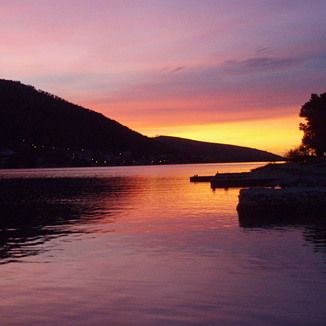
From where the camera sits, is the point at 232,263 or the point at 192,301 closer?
the point at 192,301

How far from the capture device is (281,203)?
3025 centimetres

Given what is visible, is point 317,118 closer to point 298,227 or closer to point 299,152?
point 299,152

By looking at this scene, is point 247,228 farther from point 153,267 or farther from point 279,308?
point 279,308

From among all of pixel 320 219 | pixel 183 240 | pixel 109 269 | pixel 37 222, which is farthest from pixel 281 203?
pixel 109 269

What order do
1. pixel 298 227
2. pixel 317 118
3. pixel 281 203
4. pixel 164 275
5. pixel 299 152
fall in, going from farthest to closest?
pixel 299 152 < pixel 317 118 < pixel 281 203 < pixel 298 227 < pixel 164 275

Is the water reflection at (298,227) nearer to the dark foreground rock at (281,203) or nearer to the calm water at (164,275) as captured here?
the calm water at (164,275)

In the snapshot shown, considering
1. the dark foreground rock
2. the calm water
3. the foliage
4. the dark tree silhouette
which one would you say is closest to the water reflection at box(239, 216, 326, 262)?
the calm water

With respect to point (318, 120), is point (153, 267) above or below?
below

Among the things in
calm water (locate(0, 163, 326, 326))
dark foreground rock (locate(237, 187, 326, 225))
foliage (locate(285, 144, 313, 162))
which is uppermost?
foliage (locate(285, 144, 313, 162))

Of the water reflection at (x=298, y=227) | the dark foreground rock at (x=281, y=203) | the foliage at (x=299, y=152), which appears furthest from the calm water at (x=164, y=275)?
the foliage at (x=299, y=152)

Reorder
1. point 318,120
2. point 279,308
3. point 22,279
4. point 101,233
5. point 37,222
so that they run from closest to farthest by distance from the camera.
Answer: point 279,308, point 22,279, point 101,233, point 37,222, point 318,120

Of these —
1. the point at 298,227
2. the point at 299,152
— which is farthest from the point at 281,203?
the point at 299,152

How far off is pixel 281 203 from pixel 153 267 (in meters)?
17.2

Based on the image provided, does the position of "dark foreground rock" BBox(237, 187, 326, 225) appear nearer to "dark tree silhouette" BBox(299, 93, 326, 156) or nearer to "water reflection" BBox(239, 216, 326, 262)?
"water reflection" BBox(239, 216, 326, 262)
